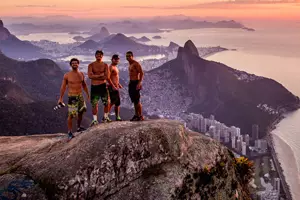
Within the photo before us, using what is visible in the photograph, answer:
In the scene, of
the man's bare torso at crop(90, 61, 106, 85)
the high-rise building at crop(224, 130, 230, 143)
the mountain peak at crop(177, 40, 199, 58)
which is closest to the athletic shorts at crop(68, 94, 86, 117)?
the man's bare torso at crop(90, 61, 106, 85)

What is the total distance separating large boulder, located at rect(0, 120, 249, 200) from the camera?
Result: 32.3 feet

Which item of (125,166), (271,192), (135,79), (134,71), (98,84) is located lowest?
(271,192)

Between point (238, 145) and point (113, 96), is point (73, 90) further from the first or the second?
point (238, 145)

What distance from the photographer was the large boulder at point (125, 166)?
9859 millimetres

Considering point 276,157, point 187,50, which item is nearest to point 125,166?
point 276,157

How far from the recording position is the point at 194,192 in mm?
10766

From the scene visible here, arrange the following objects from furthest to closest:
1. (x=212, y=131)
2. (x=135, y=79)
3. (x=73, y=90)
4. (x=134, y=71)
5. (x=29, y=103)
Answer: (x=212, y=131), (x=29, y=103), (x=135, y=79), (x=134, y=71), (x=73, y=90)

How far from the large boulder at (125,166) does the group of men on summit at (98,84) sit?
1.64 meters

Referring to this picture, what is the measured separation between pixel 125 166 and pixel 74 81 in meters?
4.32

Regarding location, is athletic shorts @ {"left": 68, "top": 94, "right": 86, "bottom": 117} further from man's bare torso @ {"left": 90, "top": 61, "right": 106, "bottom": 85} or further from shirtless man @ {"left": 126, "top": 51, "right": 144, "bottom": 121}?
shirtless man @ {"left": 126, "top": 51, "right": 144, "bottom": 121}

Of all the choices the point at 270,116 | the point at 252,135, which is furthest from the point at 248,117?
the point at 252,135

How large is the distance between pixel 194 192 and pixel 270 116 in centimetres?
10618

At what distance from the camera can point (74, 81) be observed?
1278 centimetres

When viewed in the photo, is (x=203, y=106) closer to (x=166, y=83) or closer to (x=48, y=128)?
(x=166, y=83)
